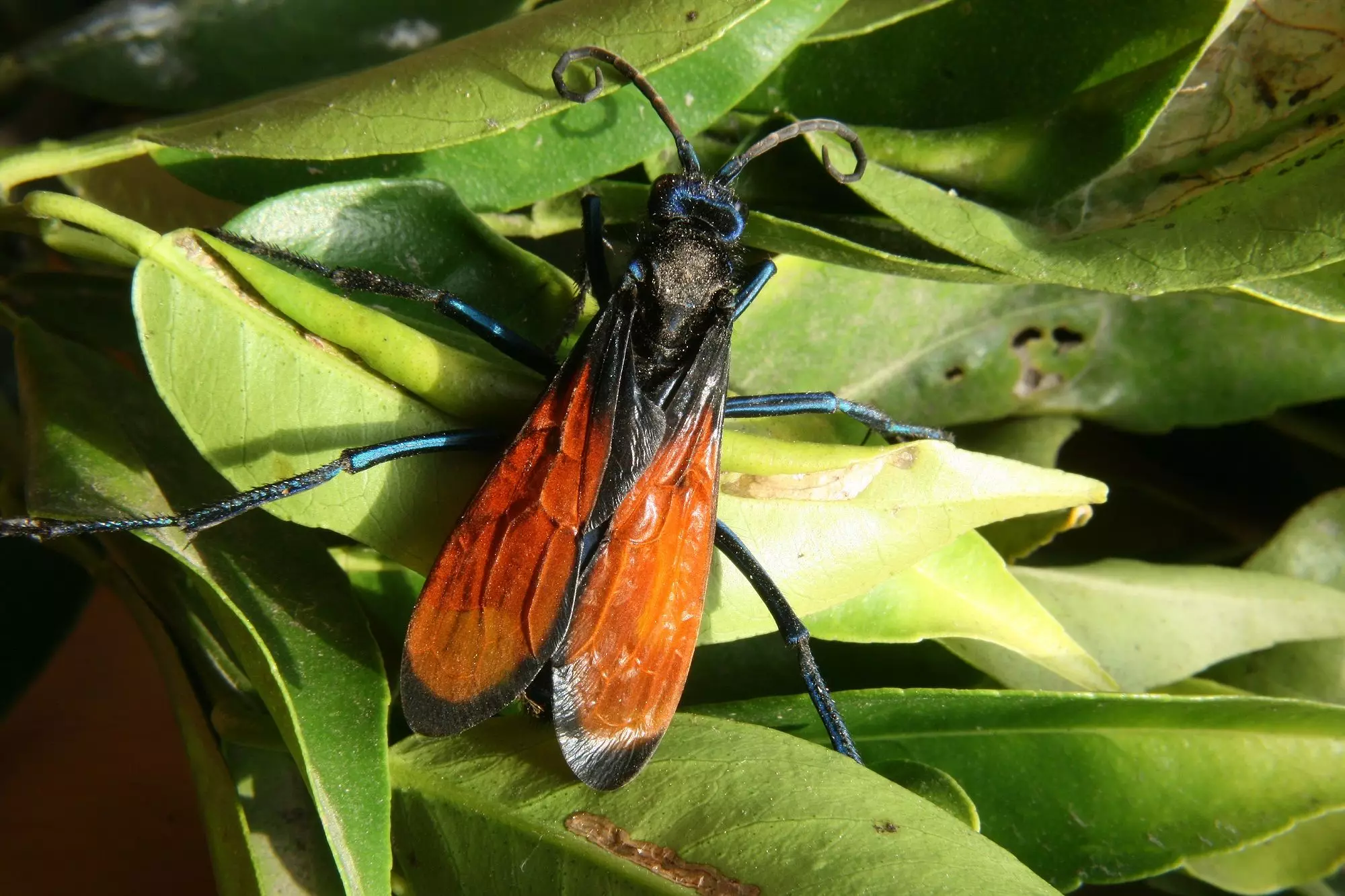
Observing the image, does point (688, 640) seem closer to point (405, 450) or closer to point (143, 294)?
point (405, 450)

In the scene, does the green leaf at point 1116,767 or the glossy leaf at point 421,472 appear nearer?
the glossy leaf at point 421,472

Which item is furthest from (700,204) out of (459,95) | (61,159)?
(61,159)

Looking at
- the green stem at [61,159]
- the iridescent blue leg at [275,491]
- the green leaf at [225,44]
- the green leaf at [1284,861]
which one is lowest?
the green leaf at [1284,861]

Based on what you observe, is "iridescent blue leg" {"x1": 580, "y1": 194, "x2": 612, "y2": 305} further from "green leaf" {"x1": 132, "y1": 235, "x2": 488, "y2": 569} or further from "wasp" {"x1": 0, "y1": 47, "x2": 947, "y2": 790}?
"green leaf" {"x1": 132, "y1": 235, "x2": 488, "y2": 569}

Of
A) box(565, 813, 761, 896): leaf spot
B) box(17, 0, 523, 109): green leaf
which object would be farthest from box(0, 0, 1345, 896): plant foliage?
box(17, 0, 523, 109): green leaf

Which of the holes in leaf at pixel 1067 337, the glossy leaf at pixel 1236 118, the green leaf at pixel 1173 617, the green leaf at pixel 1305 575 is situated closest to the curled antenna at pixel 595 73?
the glossy leaf at pixel 1236 118

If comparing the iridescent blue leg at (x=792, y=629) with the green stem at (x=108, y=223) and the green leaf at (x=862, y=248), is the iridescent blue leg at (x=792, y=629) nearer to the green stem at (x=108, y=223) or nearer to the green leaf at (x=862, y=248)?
the green leaf at (x=862, y=248)

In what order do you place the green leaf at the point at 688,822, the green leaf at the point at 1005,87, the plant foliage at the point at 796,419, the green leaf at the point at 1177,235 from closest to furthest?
the green leaf at the point at 688,822, the plant foliage at the point at 796,419, the green leaf at the point at 1177,235, the green leaf at the point at 1005,87
